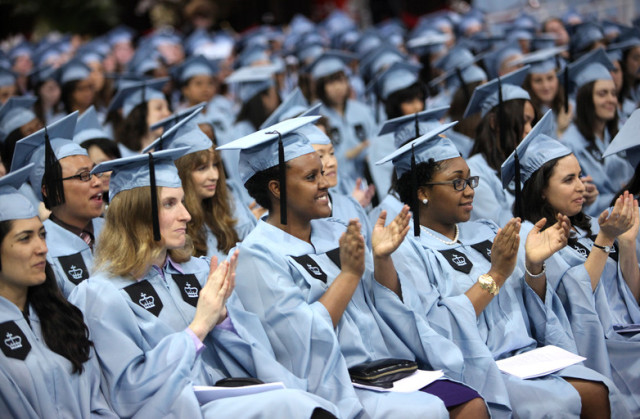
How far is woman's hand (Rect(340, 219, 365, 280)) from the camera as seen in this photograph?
323cm

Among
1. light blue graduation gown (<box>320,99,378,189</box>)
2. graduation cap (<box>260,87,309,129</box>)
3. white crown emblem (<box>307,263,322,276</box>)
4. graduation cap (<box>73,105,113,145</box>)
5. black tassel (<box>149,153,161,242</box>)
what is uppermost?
black tassel (<box>149,153,161,242</box>)

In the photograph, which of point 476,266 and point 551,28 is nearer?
point 476,266

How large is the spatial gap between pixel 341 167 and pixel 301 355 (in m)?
4.10

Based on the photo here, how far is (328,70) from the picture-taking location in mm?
8008

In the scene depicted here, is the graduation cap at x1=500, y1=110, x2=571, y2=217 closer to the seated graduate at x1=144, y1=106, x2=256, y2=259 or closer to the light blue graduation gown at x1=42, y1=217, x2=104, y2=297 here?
the seated graduate at x1=144, y1=106, x2=256, y2=259

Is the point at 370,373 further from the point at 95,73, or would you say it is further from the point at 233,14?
the point at 233,14

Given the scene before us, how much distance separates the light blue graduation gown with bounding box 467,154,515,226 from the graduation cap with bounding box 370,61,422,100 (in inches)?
74.6

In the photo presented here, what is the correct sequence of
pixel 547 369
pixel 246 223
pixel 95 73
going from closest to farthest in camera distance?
pixel 547 369 < pixel 246 223 < pixel 95 73

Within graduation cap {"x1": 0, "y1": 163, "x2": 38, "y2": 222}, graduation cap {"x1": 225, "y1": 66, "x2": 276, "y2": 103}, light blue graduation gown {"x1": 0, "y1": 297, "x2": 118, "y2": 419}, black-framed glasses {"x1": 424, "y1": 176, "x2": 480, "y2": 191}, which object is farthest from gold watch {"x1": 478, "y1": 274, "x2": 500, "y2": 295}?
graduation cap {"x1": 225, "y1": 66, "x2": 276, "y2": 103}

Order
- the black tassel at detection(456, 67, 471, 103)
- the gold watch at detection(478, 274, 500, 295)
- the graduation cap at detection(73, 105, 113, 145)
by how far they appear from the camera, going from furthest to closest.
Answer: the black tassel at detection(456, 67, 471, 103) → the graduation cap at detection(73, 105, 113, 145) → the gold watch at detection(478, 274, 500, 295)

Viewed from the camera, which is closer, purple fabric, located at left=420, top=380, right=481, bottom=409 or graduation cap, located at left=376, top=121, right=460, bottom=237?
purple fabric, located at left=420, top=380, right=481, bottom=409

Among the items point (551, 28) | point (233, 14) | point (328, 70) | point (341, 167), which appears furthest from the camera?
point (233, 14)

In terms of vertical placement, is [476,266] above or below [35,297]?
below

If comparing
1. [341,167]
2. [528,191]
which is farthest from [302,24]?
[528,191]
